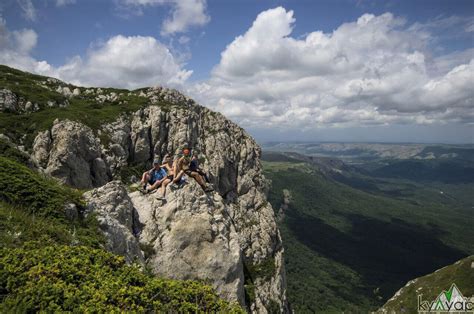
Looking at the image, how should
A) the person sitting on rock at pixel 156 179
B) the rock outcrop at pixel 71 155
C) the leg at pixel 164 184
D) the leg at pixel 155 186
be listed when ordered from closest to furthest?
1. the leg at pixel 164 184
2. the person sitting on rock at pixel 156 179
3. the leg at pixel 155 186
4. the rock outcrop at pixel 71 155

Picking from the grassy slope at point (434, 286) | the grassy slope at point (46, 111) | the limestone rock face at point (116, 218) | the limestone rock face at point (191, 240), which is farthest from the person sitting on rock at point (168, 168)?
the grassy slope at point (434, 286)

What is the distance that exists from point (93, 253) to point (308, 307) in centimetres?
19462

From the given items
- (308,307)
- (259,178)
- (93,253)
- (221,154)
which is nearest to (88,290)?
(93,253)

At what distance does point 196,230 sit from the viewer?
82.4 feet

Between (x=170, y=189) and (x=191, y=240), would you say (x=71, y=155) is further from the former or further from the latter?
(x=191, y=240)

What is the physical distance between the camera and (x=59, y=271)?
10.4m

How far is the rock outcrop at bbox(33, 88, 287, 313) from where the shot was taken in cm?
2414

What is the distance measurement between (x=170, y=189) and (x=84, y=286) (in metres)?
17.6

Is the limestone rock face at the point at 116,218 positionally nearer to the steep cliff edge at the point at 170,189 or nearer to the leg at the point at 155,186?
the steep cliff edge at the point at 170,189

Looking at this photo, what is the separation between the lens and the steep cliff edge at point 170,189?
23.4m

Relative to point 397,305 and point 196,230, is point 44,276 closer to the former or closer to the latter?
point 196,230

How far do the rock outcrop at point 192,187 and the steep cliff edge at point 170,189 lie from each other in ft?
0.32

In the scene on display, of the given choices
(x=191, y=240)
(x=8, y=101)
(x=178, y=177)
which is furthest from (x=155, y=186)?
(x=8, y=101)

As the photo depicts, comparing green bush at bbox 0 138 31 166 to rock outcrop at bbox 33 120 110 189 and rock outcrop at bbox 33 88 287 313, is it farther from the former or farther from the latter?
rock outcrop at bbox 33 120 110 189
